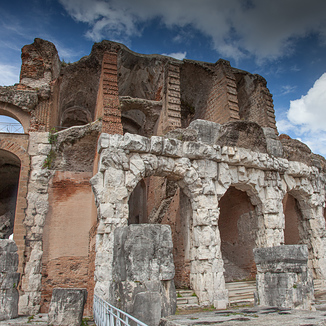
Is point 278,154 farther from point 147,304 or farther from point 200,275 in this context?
point 147,304

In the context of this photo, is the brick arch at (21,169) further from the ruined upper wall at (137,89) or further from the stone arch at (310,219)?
the stone arch at (310,219)

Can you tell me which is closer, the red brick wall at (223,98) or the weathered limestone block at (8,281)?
the weathered limestone block at (8,281)

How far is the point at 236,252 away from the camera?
11.1 m

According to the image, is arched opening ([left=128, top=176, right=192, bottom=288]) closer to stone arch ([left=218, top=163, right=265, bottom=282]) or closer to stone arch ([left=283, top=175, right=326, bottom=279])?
stone arch ([left=218, top=163, right=265, bottom=282])

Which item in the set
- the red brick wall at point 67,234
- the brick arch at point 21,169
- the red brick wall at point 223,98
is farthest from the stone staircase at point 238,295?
the red brick wall at point 223,98

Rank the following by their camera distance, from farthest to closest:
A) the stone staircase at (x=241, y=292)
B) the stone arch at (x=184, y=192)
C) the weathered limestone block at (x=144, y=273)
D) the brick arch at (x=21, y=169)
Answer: the brick arch at (x=21, y=169) → the stone staircase at (x=241, y=292) → the stone arch at (x=184, y=192) → the weathered limestone block at (x=144, y=273)

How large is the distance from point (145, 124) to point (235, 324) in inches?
426

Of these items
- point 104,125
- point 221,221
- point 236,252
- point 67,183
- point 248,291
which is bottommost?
point 248,291

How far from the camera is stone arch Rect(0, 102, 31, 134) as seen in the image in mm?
11289

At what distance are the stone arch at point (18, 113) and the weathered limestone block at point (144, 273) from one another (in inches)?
346

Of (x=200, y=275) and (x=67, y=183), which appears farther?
(x=67, y=183)

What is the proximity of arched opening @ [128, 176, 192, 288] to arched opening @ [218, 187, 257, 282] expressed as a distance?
78.7 inches

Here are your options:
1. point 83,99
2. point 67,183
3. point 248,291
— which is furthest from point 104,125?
point 248,291

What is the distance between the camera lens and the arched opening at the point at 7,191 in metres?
12.6
